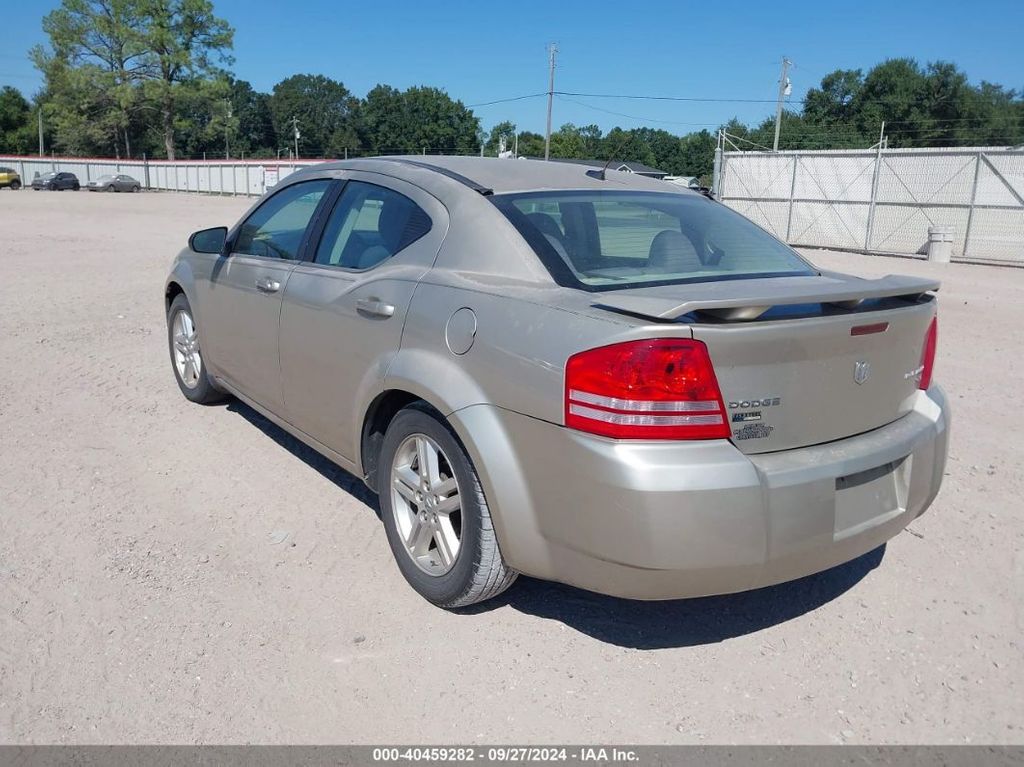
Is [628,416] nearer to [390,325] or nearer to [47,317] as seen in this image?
[390,325]

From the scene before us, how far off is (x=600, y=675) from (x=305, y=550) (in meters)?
1.50

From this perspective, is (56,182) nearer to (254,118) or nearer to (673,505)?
(673,505)

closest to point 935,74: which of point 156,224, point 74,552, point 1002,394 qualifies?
point 156,224

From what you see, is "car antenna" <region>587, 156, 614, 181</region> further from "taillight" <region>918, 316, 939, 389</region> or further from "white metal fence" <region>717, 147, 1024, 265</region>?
"white metal fence" <region>717, 147, 1024, 265</region>

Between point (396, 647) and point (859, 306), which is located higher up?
point (859, 306)

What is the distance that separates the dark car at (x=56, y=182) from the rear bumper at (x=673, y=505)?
6394cm

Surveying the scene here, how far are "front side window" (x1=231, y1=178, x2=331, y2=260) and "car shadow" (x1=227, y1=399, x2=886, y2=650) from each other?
2058mm

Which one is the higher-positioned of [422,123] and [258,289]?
[422,123]

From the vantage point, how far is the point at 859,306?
2.79 m

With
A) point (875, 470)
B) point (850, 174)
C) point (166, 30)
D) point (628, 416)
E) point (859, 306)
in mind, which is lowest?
point (875, 470)

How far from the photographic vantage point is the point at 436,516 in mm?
3160

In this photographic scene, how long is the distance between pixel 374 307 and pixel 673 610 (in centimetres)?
171

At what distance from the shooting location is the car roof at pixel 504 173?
3477 mm

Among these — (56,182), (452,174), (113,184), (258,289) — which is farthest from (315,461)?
(56,182)
